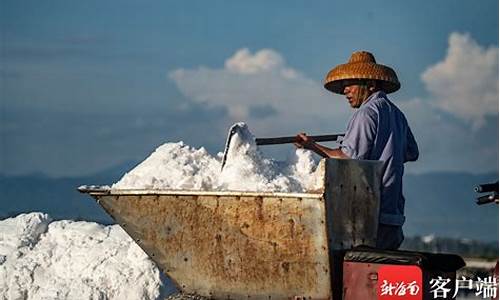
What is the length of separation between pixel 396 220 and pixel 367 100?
74cm

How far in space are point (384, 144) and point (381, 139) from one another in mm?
38

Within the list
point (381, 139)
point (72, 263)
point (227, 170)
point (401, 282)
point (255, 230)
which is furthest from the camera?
point (72, 263)

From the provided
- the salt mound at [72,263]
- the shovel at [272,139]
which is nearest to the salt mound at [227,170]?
the shovel at [272,139]

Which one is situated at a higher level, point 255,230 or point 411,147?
point 411,147

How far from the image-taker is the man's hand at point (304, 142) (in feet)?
20.9

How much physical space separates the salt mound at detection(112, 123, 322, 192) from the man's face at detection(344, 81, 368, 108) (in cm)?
47

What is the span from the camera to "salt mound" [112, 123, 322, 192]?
6.02 metres

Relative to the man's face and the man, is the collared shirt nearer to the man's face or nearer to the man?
the man

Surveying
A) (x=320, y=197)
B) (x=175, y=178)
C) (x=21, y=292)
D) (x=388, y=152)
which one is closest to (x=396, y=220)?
(x=388, y=152)

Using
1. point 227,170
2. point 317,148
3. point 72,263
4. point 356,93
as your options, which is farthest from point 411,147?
point 72,263

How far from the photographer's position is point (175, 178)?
618cm

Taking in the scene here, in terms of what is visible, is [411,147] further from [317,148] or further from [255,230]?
[255,230]

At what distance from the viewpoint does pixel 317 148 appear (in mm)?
6312

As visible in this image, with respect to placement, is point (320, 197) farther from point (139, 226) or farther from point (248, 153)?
point (139, 226)
